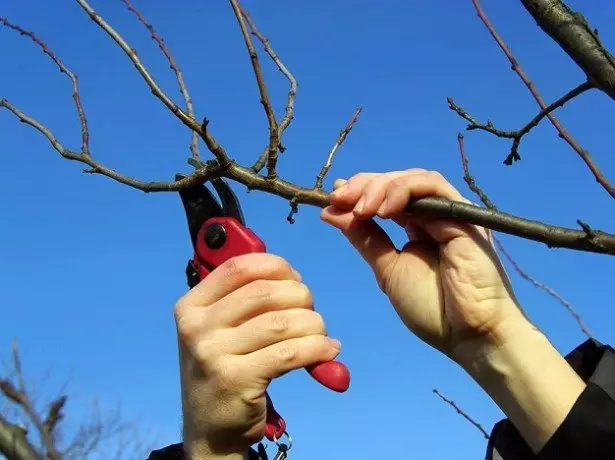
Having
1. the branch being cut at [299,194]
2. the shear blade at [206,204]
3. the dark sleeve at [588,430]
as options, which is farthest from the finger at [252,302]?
the dark sleeve at [588,430]

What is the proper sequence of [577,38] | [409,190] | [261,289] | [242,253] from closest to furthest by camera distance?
[577,38]
[261,289]
[409,190]
[242,253]

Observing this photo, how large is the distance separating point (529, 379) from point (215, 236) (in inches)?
33.4

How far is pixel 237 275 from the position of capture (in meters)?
1.55

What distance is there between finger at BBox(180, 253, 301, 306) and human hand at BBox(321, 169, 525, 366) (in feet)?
0.85

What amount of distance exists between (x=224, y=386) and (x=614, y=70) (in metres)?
0.99

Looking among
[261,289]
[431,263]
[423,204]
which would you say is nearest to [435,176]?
[423,204]

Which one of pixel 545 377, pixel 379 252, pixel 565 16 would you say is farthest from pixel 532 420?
pixel 565 16

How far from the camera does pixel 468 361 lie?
1857mm

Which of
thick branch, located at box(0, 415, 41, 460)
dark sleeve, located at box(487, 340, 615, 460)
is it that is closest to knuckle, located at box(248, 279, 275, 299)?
dark sleeve, located at box(487, 340, 615, 460)

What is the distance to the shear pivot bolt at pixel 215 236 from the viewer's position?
180cm

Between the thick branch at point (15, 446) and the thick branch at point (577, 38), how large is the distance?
170 centimetres

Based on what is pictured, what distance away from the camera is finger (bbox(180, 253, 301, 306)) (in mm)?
1552

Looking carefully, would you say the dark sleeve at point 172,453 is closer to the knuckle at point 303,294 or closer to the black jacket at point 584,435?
the black jacket at point 584,435

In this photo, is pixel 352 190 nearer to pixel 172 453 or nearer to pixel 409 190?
pixel 409 190
